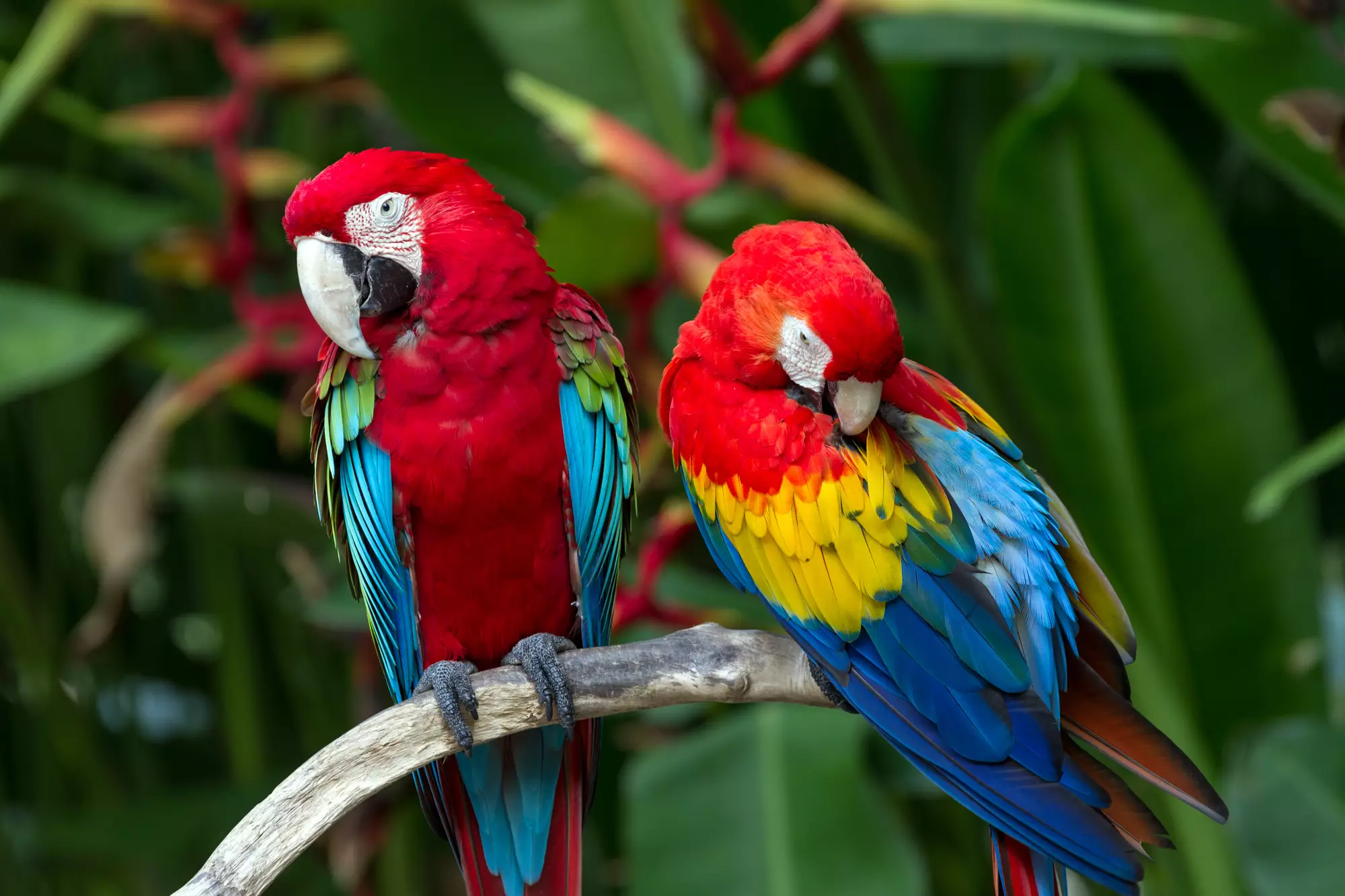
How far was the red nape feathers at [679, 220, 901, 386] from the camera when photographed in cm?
33

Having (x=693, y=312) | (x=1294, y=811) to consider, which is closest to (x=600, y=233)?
(x=693, y=312)

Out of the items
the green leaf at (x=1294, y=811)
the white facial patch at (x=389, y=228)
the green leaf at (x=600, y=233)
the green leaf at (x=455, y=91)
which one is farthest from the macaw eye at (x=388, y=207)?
the green leaf at (x=1294, y=811)

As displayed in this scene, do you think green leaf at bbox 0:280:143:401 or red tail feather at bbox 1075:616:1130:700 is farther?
green leaf at bbox 0:280:143:401

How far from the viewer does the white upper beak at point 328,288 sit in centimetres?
36

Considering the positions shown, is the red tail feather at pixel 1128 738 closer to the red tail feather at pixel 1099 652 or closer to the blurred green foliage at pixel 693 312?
the red tail feather at pixel 1099 652

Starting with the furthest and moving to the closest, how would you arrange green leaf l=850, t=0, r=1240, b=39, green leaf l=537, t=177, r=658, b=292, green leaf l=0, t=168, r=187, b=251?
green leaf l=0, t=168, r=187, b=251
green leaf l=537, t=177, r=658, b=292
green leaf l=850, t=0, r=1240, b=39

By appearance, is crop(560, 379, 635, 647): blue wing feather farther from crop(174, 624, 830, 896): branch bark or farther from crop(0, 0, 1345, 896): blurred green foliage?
crop(0, 0, 1345, 896): blurred green foliage

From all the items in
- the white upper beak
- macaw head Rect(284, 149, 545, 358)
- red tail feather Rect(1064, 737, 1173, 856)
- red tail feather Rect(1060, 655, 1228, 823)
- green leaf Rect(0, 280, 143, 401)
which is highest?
green leaf Rect(0, 280, 143, 401)

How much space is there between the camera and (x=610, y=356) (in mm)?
450

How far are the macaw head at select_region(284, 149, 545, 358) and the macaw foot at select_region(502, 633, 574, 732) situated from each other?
11 cm

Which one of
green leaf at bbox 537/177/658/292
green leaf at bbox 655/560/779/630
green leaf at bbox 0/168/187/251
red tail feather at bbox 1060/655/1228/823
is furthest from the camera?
green leaf at bbox 0/168/187/251

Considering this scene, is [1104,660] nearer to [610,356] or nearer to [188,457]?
[610,356]

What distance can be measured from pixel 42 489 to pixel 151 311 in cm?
29

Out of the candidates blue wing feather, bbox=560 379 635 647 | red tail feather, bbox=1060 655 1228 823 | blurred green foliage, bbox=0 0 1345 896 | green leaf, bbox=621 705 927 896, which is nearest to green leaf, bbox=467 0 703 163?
blurred green foliage, bbox=0 0 1345 896
